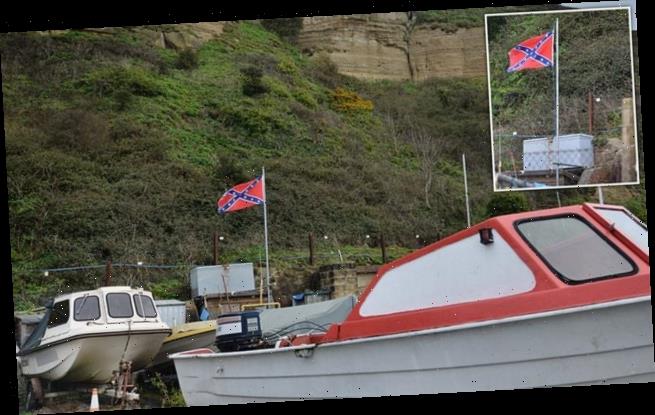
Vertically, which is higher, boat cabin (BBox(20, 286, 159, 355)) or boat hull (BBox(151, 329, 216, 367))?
boat cabin (BBox(20, 286, 159, 355))

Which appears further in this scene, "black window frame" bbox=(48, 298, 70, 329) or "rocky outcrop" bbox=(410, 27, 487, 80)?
"rocky outcrop" bbox=(410, 27, 487, 80)

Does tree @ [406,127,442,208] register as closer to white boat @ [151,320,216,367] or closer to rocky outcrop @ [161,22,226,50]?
rocky outcrop @ [161,22,226,50]

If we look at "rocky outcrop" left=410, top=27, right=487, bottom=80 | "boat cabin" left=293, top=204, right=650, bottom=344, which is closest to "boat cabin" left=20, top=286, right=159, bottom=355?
"boat cabin" left=293, top=204, right=650, bottom=344

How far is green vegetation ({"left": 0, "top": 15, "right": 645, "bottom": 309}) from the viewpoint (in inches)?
493

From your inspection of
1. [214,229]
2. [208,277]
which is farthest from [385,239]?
[208,277]

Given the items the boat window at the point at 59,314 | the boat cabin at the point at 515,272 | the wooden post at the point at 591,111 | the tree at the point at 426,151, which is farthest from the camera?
the tree at the point at 426,151

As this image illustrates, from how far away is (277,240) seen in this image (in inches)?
515

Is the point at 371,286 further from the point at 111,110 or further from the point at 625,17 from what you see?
the point at 111,110

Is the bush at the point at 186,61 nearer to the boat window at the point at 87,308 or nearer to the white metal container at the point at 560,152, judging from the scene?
A: the white metal container at the point at 560,152

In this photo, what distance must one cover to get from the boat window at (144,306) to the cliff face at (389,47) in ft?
38.1

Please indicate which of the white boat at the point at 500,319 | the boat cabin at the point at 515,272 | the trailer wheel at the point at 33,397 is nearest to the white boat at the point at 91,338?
the trailer wheel at the point at 33,397

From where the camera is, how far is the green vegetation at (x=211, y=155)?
41.1 feet

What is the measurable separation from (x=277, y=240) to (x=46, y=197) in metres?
3.53

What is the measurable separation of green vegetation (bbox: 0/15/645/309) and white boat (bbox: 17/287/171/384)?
2.45 m
